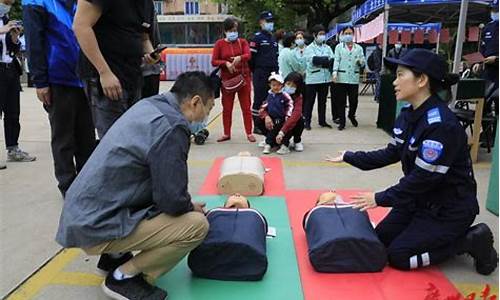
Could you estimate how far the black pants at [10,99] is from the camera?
5.42 m

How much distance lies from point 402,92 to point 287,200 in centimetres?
170

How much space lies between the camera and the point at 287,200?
4.39m

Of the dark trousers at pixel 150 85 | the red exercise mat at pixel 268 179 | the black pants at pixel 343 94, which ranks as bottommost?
the red exercise mat at pixel 268 179

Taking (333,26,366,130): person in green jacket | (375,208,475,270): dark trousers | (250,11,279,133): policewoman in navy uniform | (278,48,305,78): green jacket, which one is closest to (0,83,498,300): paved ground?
(375,208,475,270): dark trousers

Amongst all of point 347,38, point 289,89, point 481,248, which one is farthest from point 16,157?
point 347,38

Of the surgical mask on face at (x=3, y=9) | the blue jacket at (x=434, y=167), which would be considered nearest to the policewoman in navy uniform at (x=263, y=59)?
the surgical mask on face at (x=3, y=9)

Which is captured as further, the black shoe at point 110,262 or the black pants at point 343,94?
the black pants at point 343,94

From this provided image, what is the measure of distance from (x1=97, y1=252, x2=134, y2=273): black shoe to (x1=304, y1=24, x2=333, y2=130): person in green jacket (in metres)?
5.32

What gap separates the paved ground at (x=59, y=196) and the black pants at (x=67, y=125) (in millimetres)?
374

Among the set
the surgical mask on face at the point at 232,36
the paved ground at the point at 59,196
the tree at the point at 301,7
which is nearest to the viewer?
the paved ground at the point at 59,196

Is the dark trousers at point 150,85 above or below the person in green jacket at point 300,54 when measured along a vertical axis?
below

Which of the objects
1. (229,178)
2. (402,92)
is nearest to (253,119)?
(229,178)

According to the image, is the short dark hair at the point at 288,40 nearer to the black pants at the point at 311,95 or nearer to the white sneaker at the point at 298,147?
the black pants at the point at 311,95

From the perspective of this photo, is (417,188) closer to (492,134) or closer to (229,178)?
(229,178)
